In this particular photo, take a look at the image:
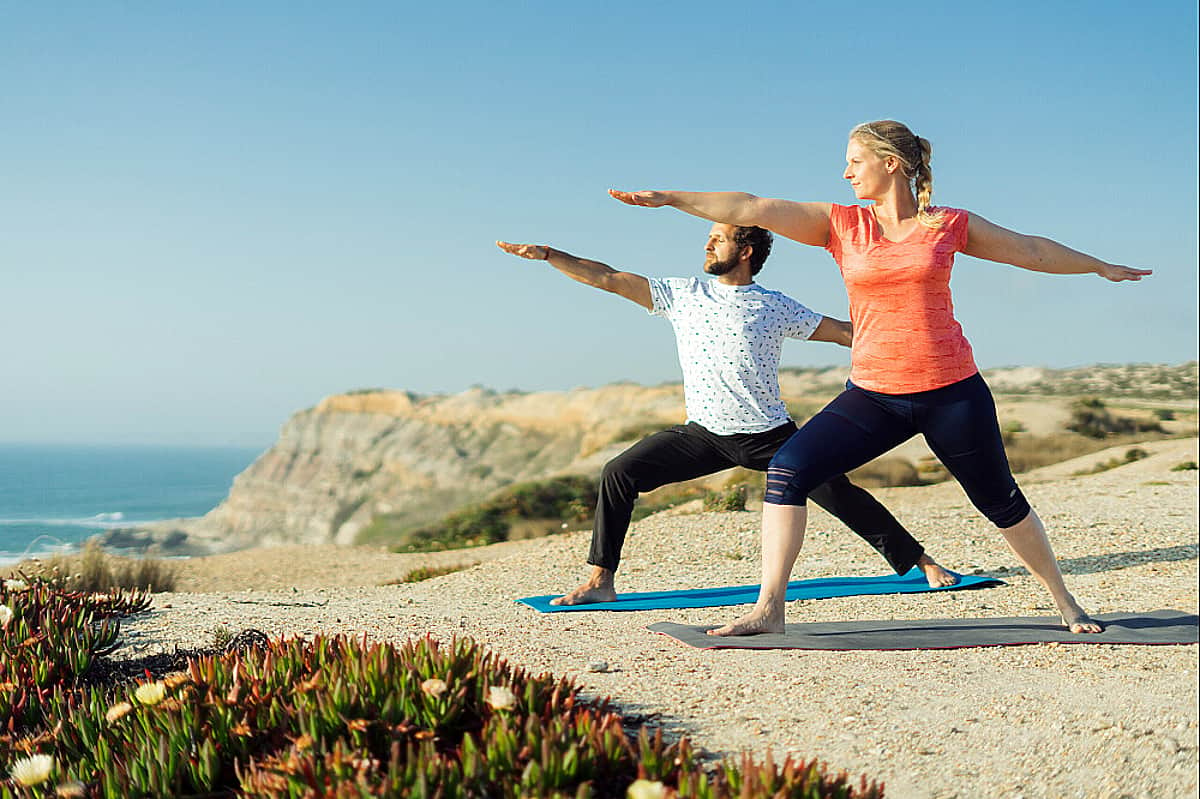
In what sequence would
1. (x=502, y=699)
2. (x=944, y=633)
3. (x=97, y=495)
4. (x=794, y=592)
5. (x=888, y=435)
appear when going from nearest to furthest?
(x=502, y=699) < (x=888, y=435) < (x=944, y=633) < (x=794, y=592) < (x=97, y=495)

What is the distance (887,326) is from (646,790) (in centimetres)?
269

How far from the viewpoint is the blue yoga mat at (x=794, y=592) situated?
6.33m

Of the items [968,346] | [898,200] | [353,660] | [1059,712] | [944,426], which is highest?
[898,200]

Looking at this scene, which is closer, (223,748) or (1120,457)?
(223,748)

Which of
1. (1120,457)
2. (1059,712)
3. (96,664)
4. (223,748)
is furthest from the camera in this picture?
(1120,457)

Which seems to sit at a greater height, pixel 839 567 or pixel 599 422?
pixel 599 422

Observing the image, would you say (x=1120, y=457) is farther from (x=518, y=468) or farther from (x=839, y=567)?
(x=518, y=468)

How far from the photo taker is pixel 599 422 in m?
38.2

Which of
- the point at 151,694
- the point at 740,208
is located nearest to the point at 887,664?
the point at 740,208

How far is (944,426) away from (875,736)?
1.65 meters

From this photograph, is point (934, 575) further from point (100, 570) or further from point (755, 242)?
point (100, 570)

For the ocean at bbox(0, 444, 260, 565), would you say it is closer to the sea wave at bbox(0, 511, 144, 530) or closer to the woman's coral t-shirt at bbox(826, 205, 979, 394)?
the sea wave at bbox(0, 511, 144, 530)

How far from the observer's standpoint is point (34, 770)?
123 inches

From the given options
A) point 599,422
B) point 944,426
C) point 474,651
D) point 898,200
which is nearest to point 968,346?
point 944,426
